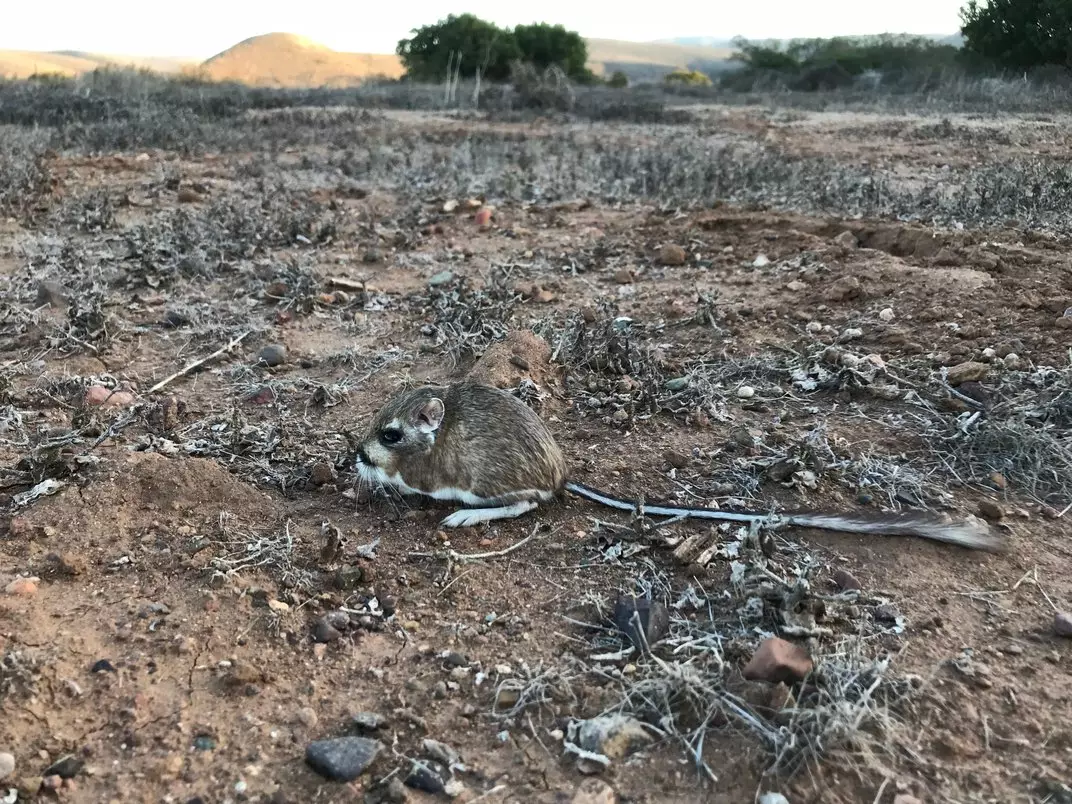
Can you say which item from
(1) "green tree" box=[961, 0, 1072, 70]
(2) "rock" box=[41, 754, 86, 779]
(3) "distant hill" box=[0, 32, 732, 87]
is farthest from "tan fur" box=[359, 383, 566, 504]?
(3) "distant hill" box=[0, 32, 732, 87]

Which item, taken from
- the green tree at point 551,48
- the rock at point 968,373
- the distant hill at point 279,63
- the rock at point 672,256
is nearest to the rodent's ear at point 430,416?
the rock at point 968,373

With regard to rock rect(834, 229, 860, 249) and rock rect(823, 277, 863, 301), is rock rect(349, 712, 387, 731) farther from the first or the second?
rock rect(834, 229, 860, 249)

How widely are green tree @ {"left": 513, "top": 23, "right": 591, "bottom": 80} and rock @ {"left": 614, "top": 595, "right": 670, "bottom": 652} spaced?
103 feet

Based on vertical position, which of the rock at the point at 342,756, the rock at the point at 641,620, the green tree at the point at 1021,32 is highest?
the green tree at the point at 1021,32

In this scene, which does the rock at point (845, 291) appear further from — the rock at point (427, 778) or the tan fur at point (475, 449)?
the rock at point (427, 778)

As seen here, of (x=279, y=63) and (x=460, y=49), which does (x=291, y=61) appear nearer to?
(x=279, y=63)

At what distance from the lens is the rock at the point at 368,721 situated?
2078 millimetres

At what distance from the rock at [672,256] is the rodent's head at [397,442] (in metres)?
3.20

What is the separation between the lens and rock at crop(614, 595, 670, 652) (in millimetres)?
2297

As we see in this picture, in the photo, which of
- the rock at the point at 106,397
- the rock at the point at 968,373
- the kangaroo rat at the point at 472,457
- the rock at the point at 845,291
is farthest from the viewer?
the rock at the point at 845,291

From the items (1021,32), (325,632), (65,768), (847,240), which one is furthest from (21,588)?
(1021,32)

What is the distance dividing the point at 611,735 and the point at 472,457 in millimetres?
1264

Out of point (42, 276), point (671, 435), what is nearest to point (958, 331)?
point (671, 435)

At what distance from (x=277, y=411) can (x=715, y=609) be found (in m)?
2.37
